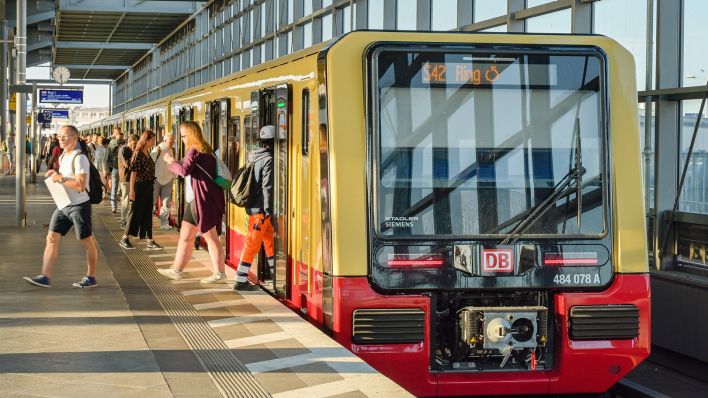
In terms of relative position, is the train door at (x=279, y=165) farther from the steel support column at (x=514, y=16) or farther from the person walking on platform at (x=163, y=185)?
the person walking on platform at (x=163, y=185)

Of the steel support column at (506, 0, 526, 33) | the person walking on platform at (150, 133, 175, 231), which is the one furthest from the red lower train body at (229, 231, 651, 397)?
the person walking on platform at (150, 133, 175, 231)

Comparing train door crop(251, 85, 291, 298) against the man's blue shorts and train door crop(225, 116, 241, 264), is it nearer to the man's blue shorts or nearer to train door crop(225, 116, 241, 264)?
train door crop(225, 116, 241, 264)

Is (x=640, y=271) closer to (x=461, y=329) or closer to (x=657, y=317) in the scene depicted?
(x=461, y=329)

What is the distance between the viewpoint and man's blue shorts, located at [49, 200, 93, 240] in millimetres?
11094

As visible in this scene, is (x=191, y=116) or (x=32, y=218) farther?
(x=32, y=218)

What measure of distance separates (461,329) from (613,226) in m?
1.25

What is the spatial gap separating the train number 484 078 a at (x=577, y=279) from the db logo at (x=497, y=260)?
32 cm

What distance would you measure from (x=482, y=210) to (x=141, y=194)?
9.43 m

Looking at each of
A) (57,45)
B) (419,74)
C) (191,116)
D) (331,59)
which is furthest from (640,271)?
(57,45)

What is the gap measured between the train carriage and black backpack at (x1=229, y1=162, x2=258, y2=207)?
2.65 metres

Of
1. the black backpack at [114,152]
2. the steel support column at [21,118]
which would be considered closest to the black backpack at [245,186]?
the steel support column at [21,118]

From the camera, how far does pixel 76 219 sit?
36.4ft

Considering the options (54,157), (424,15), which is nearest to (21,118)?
(54,157)

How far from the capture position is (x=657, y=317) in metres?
11.0
